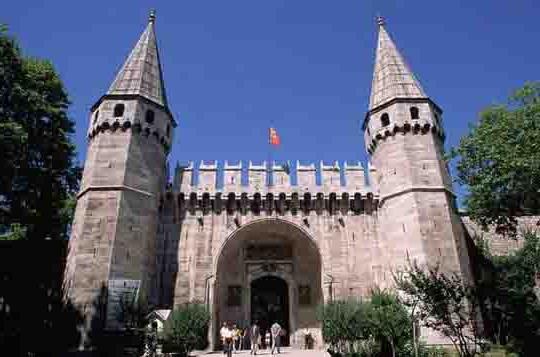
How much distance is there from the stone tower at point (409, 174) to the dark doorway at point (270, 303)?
4.97 m

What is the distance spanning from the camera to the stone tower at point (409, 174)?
1474cm

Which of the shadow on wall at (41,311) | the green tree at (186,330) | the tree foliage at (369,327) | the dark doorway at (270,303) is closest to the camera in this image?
the tree foliage at (369,327)

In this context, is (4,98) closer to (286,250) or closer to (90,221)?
(90,221)

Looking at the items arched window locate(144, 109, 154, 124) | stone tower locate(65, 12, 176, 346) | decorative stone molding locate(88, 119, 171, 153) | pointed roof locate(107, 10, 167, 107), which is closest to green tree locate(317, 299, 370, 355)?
stone tower locate(65, 12, 176, 346)

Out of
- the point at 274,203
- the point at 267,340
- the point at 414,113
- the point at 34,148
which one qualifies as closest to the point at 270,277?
the point at 267,340

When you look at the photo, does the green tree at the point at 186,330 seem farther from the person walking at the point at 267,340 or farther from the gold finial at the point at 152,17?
the gold finial at the point at 152,17

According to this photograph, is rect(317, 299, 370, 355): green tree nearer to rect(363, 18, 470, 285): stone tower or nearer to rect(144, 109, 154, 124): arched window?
rect(363, 18, 470, 285): stone tower

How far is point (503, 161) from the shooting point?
41.0 ft

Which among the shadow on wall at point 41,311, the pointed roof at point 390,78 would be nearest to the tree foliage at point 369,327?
the shadow on wall at point 41,311

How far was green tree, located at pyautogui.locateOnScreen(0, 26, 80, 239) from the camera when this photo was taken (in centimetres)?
1423

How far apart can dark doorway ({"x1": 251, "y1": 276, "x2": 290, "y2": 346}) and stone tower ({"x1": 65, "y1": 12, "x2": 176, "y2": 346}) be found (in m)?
4.87

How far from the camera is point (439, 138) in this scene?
17.6 meters

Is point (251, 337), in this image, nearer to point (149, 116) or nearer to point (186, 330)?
point (186, 330)

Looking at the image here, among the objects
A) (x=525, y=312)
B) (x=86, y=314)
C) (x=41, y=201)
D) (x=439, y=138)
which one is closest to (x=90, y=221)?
(x=86, y=314)
